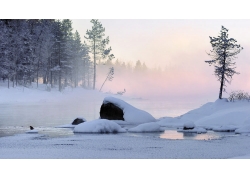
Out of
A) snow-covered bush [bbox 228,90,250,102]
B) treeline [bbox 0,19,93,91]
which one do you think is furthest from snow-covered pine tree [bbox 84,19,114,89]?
snow-covered bush [bbox 228,90,250,102]

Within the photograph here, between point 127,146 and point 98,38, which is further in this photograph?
point 98,38

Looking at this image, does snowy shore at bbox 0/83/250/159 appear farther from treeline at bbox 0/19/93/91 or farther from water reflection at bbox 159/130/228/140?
treeline at bbox 0/19/93/91

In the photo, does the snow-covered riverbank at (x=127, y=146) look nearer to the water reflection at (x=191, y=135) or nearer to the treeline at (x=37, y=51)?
the water reflection at (x=191, y=135)

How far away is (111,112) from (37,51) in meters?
37.2

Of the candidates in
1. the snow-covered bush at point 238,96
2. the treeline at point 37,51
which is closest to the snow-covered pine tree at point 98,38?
the treeline at point 37,51

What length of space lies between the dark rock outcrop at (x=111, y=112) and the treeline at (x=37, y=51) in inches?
978

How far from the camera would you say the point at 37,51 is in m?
61.5

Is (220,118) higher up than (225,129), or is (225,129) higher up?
(220,118)

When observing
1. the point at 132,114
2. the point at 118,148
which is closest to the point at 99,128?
the point at 118,148

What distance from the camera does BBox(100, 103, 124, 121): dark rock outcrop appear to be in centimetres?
2697

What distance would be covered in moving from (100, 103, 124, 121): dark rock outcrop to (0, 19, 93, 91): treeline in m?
24.8

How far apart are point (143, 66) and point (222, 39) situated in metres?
80.5

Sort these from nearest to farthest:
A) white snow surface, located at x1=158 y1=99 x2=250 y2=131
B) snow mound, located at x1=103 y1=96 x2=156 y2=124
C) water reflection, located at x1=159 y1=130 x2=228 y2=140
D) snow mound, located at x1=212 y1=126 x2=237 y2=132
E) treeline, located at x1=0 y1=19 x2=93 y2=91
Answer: water reflection, located at x1=159 y1=130 x2=228 y2=140, snow mound, located at x1=212 y1=126 x2=237 y2=132, white snow surface, located at x1=158 y1=99 x2=250 y2=131, snow mound, located at x1=103 y1=96 x2=156 y2=124, treeline, located at x1=0 y1=19 x2=93 y2=91

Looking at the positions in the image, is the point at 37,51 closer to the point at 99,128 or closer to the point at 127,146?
the point at 99,128
